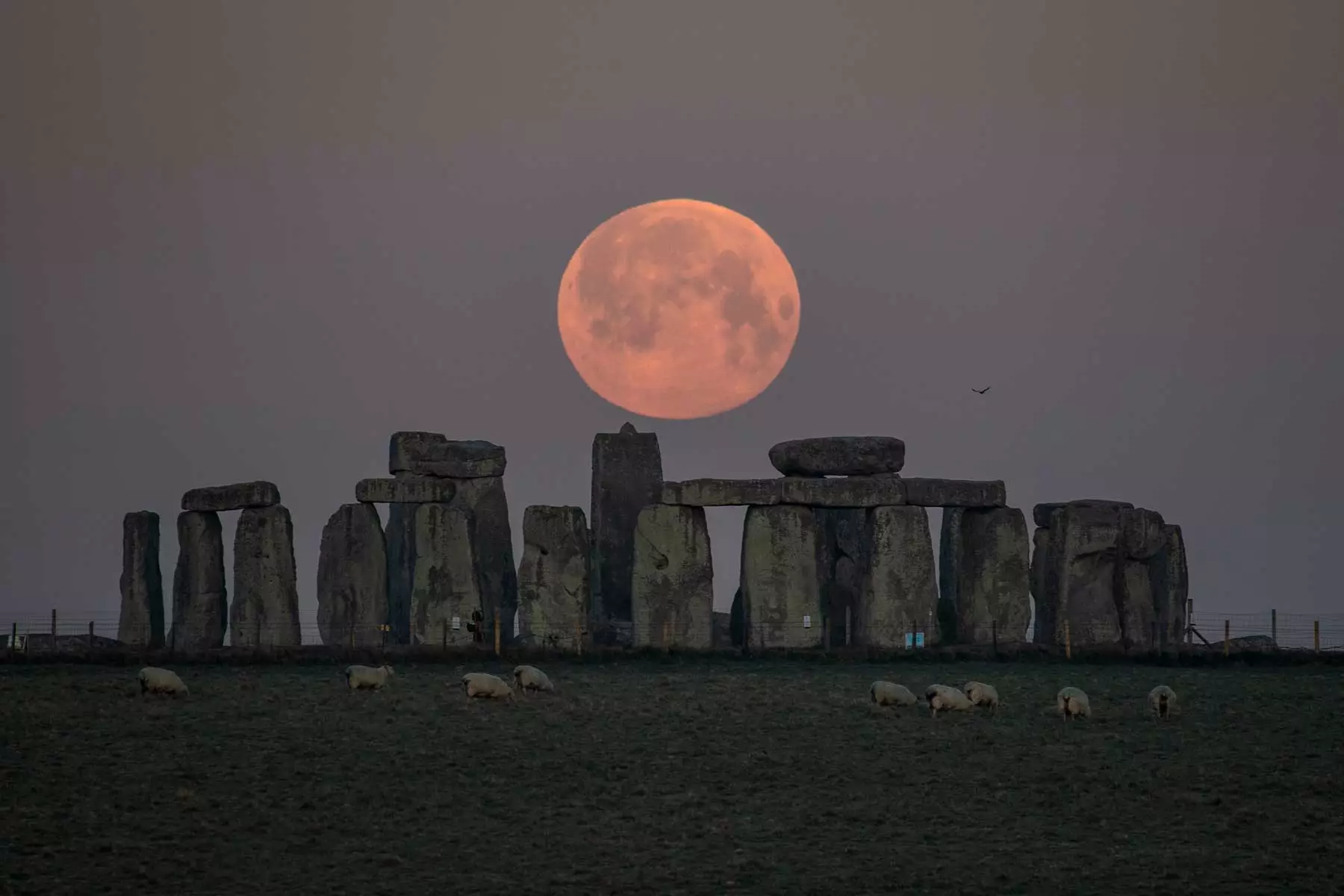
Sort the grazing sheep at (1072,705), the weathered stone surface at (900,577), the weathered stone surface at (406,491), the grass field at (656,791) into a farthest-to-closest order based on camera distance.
Answer: the weathered stone surface at (406,491), the weathered stone surface at (900,577), the grazing sheep at (1072,705), the grass field at (656,791)

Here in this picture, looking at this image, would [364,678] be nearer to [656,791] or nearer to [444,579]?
[656,791]

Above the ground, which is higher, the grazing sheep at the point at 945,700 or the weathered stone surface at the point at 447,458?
the weathered stone surface at the point at 447,458

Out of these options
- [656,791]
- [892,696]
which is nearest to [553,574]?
[892,696]

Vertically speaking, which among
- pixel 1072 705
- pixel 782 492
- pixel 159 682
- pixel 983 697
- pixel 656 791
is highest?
pixel 782 492

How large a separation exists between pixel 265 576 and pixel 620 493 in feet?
24.8

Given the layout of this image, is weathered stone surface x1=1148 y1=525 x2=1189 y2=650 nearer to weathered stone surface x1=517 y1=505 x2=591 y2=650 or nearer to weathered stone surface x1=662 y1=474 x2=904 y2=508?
weathered stone surface x1=662 y1=474 x2=904 y2=508

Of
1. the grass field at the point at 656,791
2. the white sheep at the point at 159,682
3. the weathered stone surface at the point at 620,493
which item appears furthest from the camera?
the weathered stone surface at the point at 620,493

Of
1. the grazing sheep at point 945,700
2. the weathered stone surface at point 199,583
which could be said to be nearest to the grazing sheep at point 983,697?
the grazing sheep at point 945,700

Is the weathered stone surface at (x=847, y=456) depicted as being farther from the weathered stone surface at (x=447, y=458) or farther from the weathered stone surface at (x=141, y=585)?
the weathered stone surface at (x=141, y=585)

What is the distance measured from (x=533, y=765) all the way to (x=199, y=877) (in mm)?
7208

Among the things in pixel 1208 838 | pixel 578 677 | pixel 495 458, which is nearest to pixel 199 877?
pixel 1208 838

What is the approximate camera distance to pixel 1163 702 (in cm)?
4394

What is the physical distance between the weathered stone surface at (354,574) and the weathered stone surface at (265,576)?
108 centimetres

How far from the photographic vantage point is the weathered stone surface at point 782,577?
5509cm
